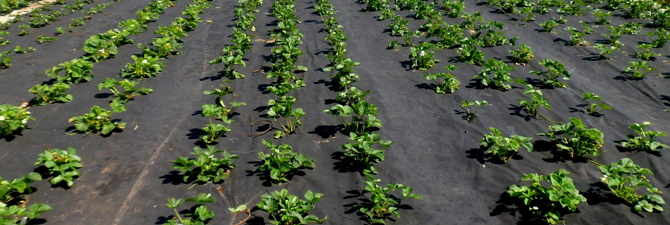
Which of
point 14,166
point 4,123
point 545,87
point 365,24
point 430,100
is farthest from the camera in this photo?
point 365,24

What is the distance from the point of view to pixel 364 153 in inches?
185

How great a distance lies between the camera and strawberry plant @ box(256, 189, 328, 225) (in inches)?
145

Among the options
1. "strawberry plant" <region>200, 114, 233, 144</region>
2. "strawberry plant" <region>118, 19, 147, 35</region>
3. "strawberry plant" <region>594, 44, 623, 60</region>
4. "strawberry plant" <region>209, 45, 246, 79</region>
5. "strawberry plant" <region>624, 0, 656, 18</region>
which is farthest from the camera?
"strawberry plant" <region>624, 0, 656, 18</region>

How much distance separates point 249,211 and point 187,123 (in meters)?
2.22

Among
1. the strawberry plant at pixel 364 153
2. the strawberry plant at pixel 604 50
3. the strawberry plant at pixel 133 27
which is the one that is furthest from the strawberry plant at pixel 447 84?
the strawberry plant at pixel 133 27

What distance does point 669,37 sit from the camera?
885 centimetres

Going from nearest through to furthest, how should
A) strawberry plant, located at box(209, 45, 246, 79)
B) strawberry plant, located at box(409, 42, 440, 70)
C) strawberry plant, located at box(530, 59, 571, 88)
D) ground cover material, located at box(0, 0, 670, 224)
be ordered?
ground cover material, located at box(0, 0, 670, 224)
strawberry plant, located at box(530, 59, 571, 88)
strawberry plant, located at box(209, 45, 246, 79)
strawberry plant, located at box(409, 42, 440, 70)

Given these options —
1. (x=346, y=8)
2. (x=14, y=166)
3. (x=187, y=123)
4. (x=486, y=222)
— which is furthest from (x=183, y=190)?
(x=346, y=8)

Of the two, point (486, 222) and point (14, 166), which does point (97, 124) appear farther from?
point (486, 222)

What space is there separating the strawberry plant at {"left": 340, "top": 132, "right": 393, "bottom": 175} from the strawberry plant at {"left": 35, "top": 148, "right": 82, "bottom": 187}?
9.03 feet

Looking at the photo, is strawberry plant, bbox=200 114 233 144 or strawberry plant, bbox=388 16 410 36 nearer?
strawberry plant, bbox=200 114 233 144

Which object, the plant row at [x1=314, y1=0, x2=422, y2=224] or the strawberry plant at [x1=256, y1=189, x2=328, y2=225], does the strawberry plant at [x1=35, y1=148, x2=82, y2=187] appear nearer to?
the strawberry plant at [x1=256, y1=189, x2=328, y2=225]

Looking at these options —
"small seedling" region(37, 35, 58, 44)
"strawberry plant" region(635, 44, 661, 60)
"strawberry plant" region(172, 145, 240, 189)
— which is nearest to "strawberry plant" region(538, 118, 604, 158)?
"strawberry plant" region(172, 145, 240, 189)

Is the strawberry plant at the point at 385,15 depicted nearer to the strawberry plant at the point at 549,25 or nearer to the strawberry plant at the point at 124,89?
the strawberry plant at the point at 549,25
